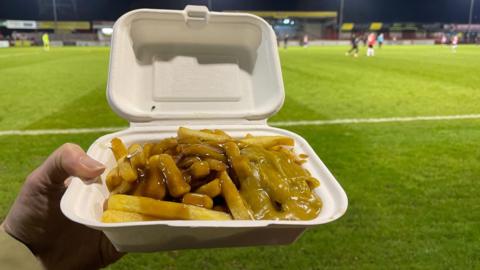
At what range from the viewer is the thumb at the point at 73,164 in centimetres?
148


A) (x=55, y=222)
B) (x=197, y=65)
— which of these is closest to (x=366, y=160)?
(x=197, y=65)

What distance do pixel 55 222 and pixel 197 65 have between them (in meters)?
1.16

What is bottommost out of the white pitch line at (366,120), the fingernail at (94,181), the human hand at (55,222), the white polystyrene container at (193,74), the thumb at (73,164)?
the white pitch line at (366,120)

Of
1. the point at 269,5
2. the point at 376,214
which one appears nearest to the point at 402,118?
the point at 376,214

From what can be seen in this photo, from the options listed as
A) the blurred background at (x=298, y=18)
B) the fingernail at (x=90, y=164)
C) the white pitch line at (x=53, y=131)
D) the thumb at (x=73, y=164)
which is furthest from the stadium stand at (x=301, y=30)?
the fingernail at (x=90, y=164)

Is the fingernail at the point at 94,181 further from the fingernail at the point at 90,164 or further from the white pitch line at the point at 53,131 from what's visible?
the white pitch line at the point at 53,131

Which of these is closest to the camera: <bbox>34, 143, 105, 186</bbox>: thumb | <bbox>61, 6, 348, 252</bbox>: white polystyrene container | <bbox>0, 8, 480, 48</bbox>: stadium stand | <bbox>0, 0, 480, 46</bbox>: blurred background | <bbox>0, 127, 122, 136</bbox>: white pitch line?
<bbox>34, 143, 105, 186</bbox>: thumb

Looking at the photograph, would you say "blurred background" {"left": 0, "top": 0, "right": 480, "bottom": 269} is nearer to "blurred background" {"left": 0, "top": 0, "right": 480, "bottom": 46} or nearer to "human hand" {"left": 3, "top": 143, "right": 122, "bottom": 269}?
"human hand" {"left": 3, "top": 143, "right": 122, "bottom": 269}

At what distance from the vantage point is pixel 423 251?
10.5 feet

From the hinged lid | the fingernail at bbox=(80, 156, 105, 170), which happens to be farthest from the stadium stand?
the fingernail at bbox=(80, 156, 105, 170)

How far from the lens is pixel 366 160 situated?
523cm

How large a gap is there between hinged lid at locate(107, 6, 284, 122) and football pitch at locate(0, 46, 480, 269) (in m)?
1.29

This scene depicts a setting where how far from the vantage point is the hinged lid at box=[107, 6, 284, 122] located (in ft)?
7.59

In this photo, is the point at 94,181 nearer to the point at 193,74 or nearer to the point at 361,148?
the point at 193,74
